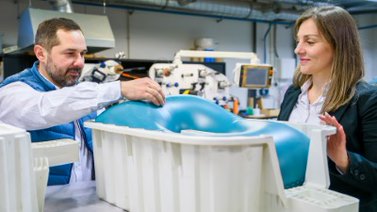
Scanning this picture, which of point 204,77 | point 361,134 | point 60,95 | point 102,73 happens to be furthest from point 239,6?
point 60,95

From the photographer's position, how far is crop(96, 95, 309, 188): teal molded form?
2.57ft

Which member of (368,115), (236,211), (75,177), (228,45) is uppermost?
(228,45)

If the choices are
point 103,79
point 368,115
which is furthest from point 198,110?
point 103,79

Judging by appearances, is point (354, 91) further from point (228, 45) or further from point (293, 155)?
point (228, 45)

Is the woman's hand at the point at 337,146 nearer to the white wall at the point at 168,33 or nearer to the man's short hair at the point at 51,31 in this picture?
the man's short hair at the point at 51,31

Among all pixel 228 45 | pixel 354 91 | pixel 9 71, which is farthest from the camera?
pixel 228 45

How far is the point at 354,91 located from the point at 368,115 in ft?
0.38

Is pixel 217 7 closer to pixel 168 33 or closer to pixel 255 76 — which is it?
pixel 168 33

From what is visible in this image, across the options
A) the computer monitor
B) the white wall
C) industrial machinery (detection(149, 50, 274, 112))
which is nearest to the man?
industrial machinery (detection(149, 50, 274, 112))

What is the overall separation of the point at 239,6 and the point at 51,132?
4402mm

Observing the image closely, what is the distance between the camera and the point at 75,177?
1462mm

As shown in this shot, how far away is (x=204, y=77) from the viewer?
12.0ft

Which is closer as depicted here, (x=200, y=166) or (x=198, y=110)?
A: (x=200, y=166)

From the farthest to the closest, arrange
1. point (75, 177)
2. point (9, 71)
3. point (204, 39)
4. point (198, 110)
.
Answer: point (204, 39) < point (9, 71) < point (75, 177) < point (198, 110)
